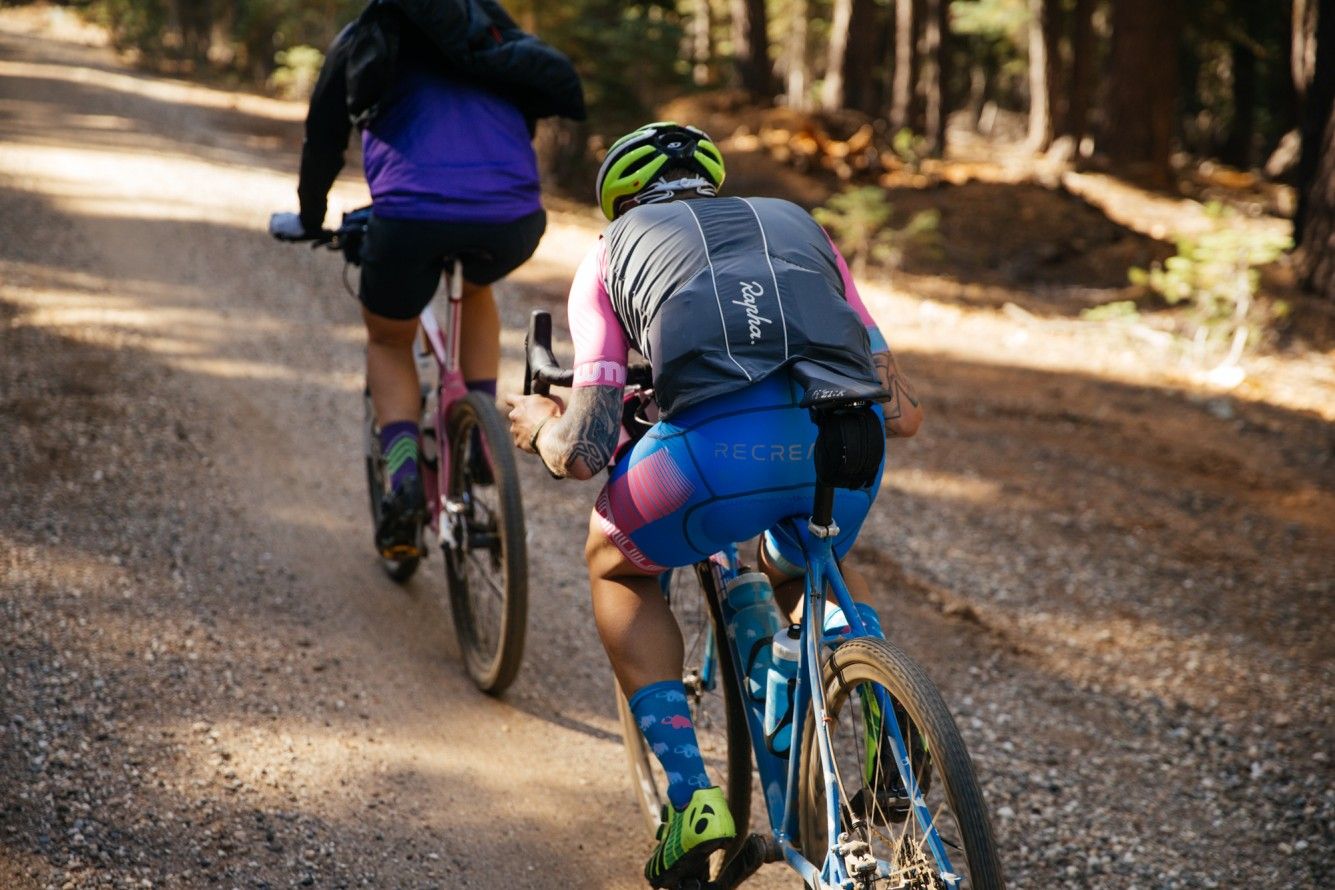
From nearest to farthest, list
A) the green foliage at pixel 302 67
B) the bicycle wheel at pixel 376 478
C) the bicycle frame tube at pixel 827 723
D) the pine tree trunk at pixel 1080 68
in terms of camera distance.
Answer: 1. the bicycle frame tube at pixel 827 723
2. the bicycle wheel at pixel 376 478
3. the green foliage at pixel 302 67
4. the pine tree trunk at pixel 1080 68

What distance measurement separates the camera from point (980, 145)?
32.0 metres

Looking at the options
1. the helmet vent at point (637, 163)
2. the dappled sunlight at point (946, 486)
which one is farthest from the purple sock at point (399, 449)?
the dappled sunlight at point (946, 486)

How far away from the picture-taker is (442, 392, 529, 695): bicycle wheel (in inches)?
157

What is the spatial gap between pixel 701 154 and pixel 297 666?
105 inches

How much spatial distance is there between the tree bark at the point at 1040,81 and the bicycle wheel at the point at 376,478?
74.9 ft

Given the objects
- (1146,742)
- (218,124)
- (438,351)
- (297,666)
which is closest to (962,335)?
(1146,742)

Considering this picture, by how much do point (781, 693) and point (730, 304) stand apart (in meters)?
1.02

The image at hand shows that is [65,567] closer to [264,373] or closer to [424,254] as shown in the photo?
[424,254]

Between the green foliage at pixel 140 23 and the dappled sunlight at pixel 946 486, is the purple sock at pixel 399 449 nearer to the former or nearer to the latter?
the dappled sunlight at pixel 946 486

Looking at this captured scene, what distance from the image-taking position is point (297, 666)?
4.41 m

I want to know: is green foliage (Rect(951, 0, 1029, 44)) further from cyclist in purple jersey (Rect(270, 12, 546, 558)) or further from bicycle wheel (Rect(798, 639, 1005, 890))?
bicycle wheel (Rect(798, 639, 1005, 890))

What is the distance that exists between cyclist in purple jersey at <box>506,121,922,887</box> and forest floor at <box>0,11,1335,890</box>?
39.9 inches

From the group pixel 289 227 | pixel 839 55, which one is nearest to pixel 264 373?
pixel 289 227

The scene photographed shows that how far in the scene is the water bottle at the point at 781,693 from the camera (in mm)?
2785
